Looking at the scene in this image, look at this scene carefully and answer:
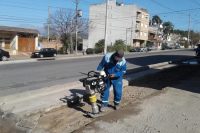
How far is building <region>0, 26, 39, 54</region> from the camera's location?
2009 inches

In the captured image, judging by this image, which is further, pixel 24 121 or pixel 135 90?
pixel 135 90

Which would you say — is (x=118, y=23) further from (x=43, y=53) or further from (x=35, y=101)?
(x=35, y=101)

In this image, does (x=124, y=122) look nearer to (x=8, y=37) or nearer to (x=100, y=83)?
(x=100, y=83)

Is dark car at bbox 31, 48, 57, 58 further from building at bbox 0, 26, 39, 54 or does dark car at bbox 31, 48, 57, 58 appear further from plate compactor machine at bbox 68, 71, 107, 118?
plate compactor machine at bbox 68, 71, 107, 118

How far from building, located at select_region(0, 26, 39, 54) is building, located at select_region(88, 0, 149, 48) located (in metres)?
34.4

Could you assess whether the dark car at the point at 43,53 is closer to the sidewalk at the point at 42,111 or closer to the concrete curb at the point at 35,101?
the concrete curb at the point at 35,101

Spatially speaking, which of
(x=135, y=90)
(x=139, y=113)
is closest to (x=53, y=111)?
(x=139, y=113)

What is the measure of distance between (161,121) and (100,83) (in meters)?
1.73

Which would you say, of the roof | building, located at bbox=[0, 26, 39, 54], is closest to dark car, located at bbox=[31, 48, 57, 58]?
building, located at bbox=[0, 26, 39, 54]

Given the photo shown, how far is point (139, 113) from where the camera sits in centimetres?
862

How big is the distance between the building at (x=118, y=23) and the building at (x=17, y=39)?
113 feet

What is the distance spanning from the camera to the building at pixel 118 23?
8975cm

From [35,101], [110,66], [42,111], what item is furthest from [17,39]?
[110,66]

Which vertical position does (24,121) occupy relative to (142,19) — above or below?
below
